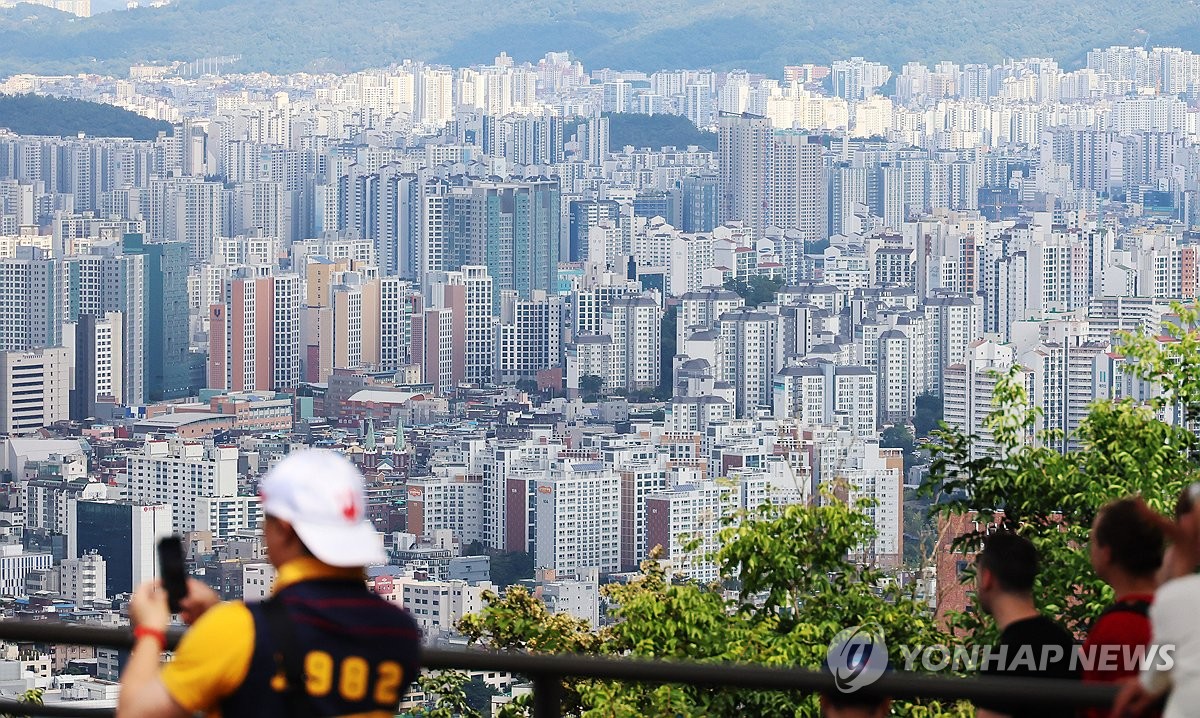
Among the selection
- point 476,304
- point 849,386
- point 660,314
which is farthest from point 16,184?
point 849,386

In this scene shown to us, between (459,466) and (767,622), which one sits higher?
(767,622)

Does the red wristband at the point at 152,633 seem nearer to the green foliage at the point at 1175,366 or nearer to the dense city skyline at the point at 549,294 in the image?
the dense city skyline at the point at 549,294

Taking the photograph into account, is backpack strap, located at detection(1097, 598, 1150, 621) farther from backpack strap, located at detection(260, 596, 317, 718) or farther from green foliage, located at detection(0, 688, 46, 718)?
green foliage, located at detection(0, 688, 46, 718)

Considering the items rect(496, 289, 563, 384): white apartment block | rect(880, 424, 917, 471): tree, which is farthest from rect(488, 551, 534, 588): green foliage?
rect(496, 289, 563, 384): white apartment block

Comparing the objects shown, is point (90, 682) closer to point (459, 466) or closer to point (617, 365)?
point (459, 466)

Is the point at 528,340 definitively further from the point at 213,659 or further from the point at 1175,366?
the point at 213,659

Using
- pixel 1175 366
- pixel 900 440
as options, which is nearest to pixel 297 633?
pixel 1175 366
